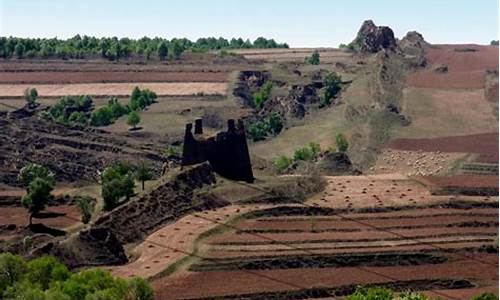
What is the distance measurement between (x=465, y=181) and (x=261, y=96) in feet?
220

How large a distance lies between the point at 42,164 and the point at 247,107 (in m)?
59.2

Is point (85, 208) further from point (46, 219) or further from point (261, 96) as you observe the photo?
point (261, 96)

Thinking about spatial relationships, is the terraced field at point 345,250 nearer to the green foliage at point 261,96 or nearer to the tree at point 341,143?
the tree at point 341,143

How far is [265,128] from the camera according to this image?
136250mm

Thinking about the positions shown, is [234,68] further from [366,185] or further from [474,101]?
[366,185]

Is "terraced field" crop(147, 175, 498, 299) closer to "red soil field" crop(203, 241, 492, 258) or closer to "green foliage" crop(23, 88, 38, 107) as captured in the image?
"red soil field" crop(203, 241, 492, 258)

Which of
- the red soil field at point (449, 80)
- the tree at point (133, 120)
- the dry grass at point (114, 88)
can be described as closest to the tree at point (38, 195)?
the tree at point (133, 120)

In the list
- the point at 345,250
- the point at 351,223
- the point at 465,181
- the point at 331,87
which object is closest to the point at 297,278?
the point at 345,250

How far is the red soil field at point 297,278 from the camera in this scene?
57125 millimetres

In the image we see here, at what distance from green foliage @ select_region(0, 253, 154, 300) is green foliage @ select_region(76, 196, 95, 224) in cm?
2254

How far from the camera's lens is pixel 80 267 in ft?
199

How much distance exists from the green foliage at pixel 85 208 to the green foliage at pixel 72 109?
5755 cm

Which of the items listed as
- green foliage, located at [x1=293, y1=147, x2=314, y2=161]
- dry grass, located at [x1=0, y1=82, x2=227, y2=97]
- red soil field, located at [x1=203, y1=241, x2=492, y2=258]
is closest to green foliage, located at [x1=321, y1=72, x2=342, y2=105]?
dry grass, located at [x1=0, y1=82, x2=227, y2=97]

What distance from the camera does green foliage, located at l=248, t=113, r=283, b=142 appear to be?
13412 cm
